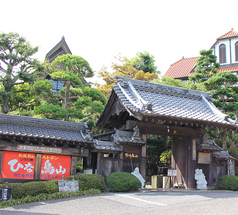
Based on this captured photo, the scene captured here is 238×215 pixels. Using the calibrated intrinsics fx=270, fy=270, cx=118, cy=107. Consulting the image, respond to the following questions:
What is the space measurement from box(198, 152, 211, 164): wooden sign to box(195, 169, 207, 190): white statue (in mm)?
610

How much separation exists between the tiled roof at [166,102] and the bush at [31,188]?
5.09 meters

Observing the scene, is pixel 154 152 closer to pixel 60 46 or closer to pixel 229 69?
pixel 60 46

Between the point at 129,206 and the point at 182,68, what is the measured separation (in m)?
37.1

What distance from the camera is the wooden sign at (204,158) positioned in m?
15.9

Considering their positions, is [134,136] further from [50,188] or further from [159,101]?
[50,188]

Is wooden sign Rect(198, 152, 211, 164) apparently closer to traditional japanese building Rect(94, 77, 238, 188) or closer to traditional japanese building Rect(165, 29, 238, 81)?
traditional japanese building Rect(94, 77, 238, 188)

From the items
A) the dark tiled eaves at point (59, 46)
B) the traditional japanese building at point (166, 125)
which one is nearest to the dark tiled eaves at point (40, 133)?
the traditional japanese building at point (166, 125)

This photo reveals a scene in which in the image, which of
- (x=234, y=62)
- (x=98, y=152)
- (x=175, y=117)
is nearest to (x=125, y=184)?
(x=98, y=152)

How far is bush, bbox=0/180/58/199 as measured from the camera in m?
10.9

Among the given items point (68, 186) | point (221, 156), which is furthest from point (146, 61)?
point (68, 186)

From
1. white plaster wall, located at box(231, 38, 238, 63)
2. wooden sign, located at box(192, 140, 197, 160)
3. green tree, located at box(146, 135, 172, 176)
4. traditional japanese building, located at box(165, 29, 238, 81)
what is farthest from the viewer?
white plaster wall, located at box(231, 38, 238, 63)

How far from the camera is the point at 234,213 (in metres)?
8.29

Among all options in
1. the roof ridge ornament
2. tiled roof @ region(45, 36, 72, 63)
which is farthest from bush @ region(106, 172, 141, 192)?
tiled roof @ region(45, 36, 72, 63)

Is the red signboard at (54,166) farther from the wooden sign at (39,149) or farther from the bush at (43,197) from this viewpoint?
the bush at (43,197)
